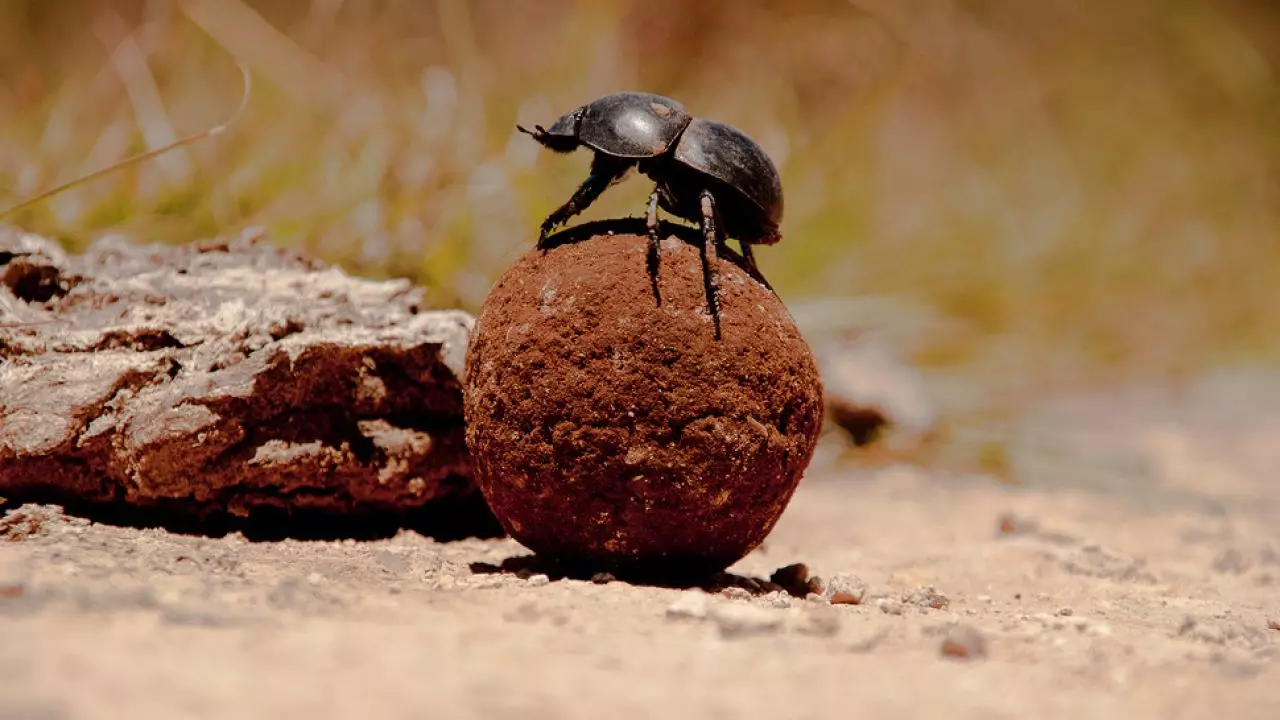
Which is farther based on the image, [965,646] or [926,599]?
[926,599]

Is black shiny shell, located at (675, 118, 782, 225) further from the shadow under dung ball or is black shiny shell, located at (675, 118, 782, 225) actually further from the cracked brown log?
the cracked brown log

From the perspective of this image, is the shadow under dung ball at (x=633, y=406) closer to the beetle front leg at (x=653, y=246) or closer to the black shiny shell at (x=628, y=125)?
the beetle front leg at (x=653, y=246)

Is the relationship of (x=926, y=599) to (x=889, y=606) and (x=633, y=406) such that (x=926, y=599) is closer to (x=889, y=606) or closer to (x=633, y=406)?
(x=889, y=606)

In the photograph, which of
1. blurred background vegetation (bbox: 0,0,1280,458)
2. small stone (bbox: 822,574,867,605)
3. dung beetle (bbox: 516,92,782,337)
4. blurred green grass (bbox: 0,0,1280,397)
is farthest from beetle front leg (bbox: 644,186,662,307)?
blurred green grass (bbox: 0,0,1280,397)

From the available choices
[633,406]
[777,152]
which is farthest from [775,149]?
[633,406]

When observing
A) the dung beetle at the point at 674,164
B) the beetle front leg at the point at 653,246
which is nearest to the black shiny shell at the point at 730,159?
the dung beetle at the point at 674,164

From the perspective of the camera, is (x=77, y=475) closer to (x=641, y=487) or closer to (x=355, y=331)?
(x=355, y=331)
